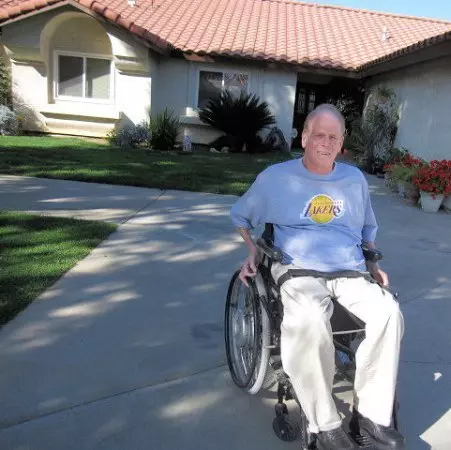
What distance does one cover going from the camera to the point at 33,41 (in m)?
12.7

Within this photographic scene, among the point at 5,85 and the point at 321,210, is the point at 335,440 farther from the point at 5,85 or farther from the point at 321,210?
the point at 5,85

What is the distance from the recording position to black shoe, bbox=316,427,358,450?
194 centimetres

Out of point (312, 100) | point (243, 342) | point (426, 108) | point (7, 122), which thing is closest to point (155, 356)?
point (243, 342)

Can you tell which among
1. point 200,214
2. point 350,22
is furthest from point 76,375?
point 350,22

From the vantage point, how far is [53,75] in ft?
44.4

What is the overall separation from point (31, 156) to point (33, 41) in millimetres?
5169

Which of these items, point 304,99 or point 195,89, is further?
point 304,99

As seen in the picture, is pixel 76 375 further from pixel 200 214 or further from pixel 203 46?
pixel 203 46

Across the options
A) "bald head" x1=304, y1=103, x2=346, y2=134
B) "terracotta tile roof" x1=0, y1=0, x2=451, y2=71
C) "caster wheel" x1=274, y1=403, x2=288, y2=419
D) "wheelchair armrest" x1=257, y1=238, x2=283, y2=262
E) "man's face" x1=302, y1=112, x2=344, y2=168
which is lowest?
"caster wheel" x1=274, y1=403, x2=288, y2=419

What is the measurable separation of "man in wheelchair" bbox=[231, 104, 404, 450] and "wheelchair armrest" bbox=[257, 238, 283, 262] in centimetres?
5

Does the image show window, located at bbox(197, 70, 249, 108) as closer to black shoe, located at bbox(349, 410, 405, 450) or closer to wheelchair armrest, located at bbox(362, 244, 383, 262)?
wheelchair armrest, located at bbox(362, 244, 383, 262)

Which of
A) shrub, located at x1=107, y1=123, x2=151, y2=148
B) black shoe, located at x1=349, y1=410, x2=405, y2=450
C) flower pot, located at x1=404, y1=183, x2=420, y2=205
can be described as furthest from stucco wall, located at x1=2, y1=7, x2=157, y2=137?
black shoe, located at x1=349, y1=410, x2=405, y2=450

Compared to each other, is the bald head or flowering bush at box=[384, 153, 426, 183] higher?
the bald head

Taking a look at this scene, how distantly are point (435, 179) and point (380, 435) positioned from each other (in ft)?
19.7
